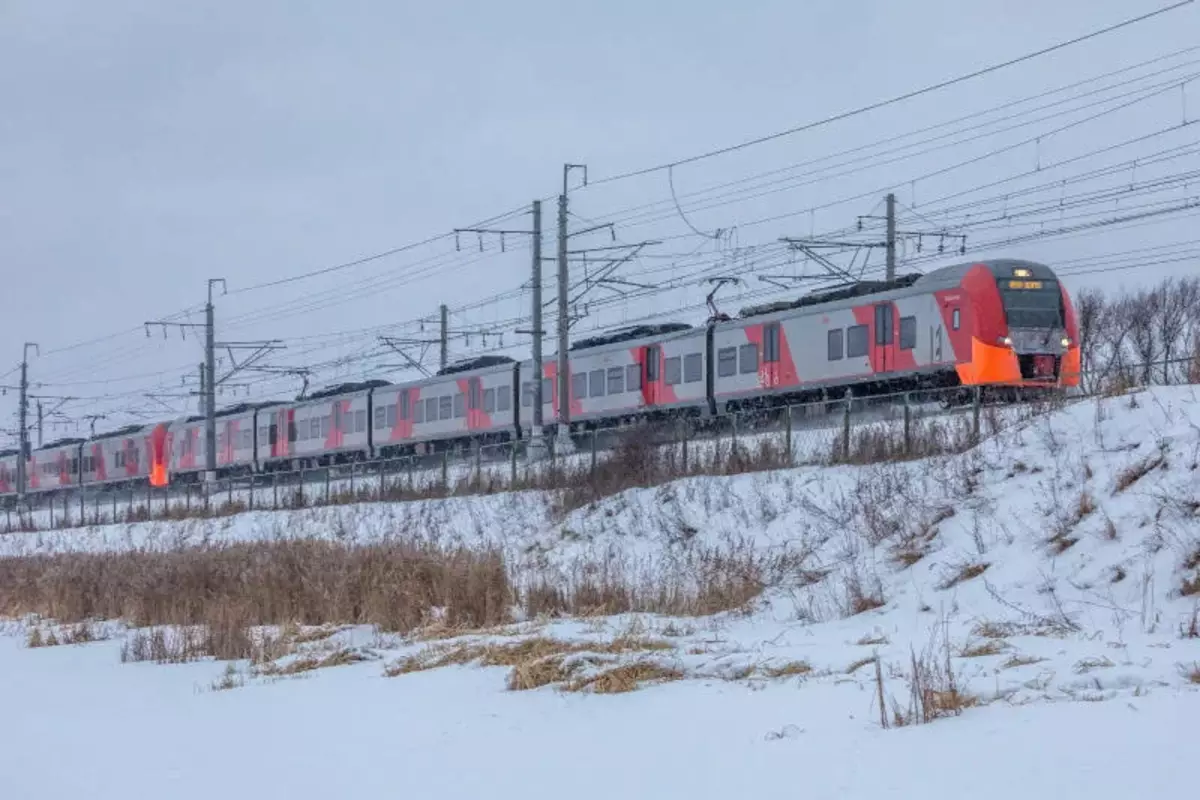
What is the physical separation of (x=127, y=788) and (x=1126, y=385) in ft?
43.8

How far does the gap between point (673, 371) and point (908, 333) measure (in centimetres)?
741

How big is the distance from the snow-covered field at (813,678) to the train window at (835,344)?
948 cm

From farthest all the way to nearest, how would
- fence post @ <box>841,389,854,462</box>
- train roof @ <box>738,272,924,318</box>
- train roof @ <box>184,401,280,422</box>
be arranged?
train roof @ <box>184,401,280,422</box>, train roof @ <box>738,272,924,318</box>, fence post @ <box>841,389,854,462</box>

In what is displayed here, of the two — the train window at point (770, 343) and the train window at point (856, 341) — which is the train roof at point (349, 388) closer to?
the train window at point (770, 343)

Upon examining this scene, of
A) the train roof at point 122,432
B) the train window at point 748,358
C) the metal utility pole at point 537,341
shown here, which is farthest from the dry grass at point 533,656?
the train roof at point 122,432

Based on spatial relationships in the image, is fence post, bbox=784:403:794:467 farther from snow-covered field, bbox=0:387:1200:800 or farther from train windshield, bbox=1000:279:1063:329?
train windshield, bbox=1000:279:1063:329

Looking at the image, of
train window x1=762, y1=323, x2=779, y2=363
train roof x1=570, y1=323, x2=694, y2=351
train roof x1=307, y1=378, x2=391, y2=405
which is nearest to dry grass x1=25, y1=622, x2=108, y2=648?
train window x1=762, y1=323, x2=779, y2=363

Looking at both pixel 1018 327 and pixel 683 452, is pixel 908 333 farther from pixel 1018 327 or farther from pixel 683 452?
pixel 683 452

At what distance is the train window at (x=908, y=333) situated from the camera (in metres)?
27.4

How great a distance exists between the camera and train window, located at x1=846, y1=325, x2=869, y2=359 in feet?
93.0

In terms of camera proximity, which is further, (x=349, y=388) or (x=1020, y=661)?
(x=349, y=388)

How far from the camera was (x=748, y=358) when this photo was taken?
103 feet

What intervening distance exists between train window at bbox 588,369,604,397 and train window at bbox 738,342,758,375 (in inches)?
211

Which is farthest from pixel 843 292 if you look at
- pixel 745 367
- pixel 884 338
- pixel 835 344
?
pixel 745 367
